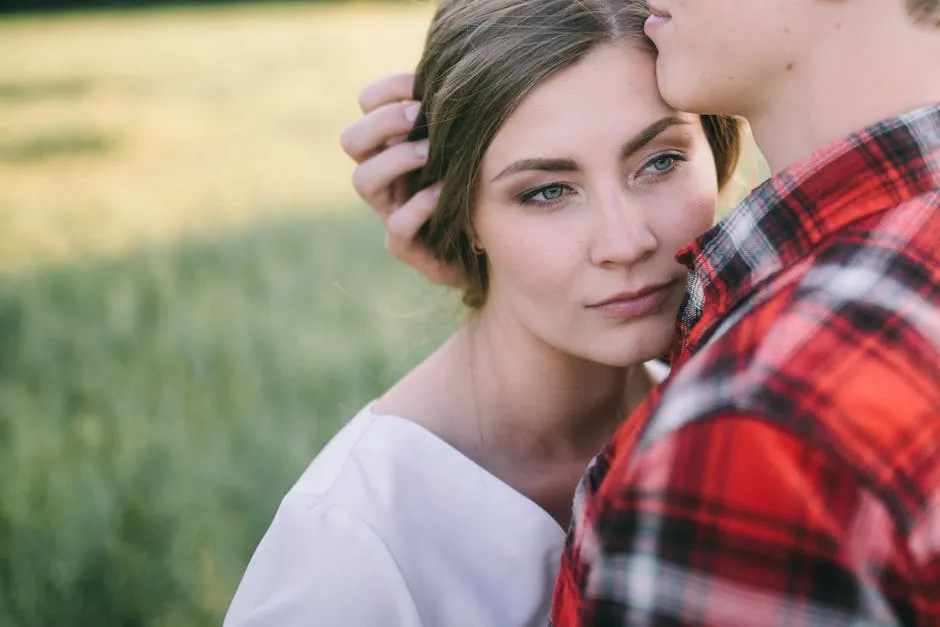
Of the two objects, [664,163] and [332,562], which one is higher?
[664,163]

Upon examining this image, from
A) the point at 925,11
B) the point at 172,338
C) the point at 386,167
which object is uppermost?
the point at 925,11

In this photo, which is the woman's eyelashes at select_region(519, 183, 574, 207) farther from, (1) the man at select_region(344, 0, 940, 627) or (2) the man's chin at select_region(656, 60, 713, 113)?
(1) the man at select_region(344, 0, 940, 627)

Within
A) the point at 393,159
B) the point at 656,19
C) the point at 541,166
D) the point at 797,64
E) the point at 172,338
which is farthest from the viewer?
the point at 172,338

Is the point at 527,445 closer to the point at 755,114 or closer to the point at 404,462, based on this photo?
the point at 404,462

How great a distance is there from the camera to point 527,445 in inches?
101

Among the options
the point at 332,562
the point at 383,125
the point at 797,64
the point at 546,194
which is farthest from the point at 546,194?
the point at 332,562

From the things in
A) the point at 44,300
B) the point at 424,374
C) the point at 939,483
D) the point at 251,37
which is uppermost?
the point at 939,483

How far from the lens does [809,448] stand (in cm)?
123

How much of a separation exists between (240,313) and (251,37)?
51.3ft

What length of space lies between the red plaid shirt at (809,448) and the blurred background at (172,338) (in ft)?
5.50

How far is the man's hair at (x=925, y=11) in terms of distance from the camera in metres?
1.53

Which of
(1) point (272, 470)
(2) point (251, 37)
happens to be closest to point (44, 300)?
(1) point (272, 470)

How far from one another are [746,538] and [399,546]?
1031mm

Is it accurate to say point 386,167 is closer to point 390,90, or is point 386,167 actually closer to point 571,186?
point 390,90
